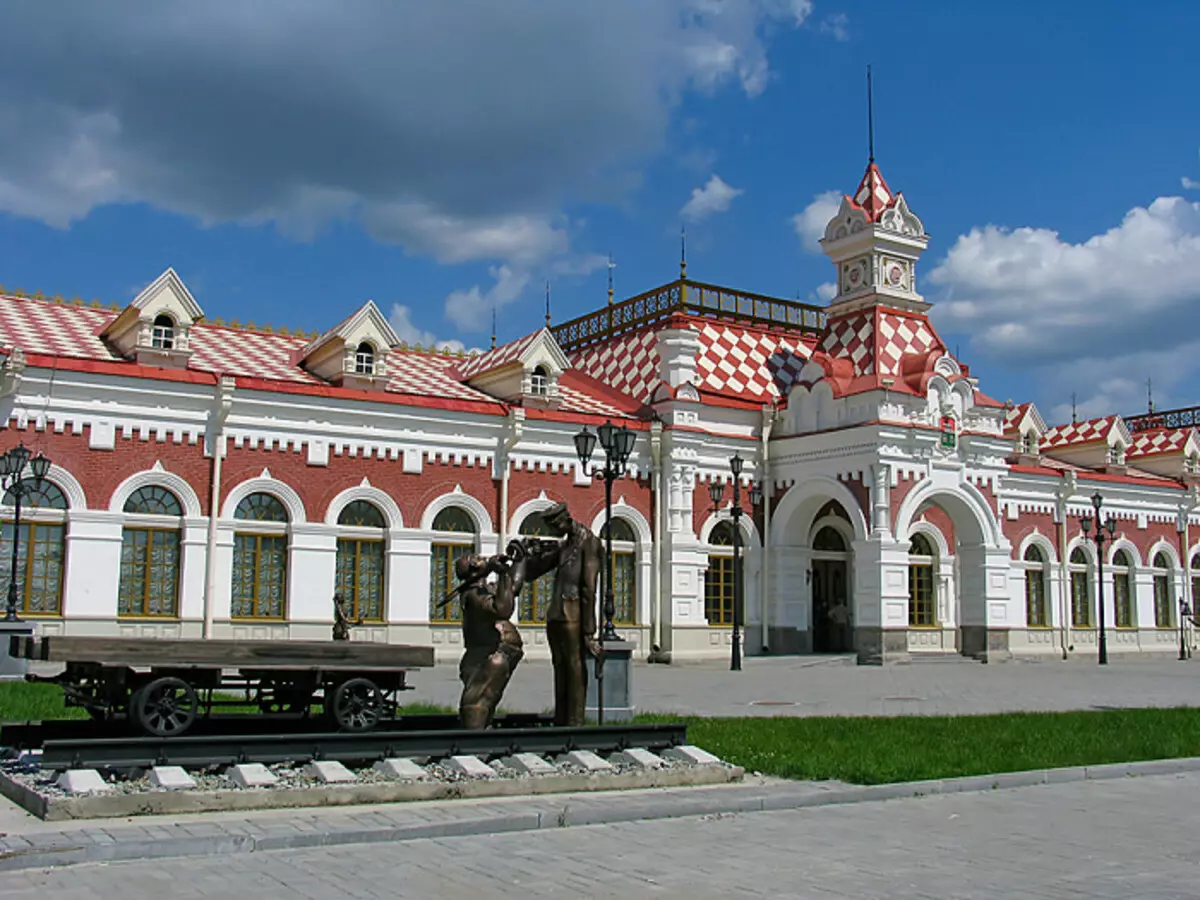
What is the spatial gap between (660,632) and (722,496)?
3823 millimetres

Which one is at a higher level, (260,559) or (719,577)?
(260,559)

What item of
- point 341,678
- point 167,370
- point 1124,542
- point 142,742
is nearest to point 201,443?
point 167,370

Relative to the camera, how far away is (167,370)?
24.0m

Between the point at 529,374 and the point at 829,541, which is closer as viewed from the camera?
the point at 529,374

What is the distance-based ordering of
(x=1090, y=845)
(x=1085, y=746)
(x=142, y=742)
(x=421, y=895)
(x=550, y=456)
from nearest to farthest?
(x=421, y=895)
(x=1090, y=845)
(x=142, y=742)
(x=1085, y=746)
(x=550, y=456)

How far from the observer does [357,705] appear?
456 inches

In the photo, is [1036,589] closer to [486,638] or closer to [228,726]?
[486,638]

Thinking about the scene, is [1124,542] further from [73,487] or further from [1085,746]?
[73,487]

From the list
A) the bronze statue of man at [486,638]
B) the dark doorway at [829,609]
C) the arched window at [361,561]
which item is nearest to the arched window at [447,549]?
the arched window at [361,561]

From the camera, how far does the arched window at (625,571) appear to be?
1152 inches

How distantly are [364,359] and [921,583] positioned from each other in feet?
51.3

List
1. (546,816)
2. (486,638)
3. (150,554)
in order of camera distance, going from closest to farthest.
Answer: (546,816) < (486,638) < (150,554)

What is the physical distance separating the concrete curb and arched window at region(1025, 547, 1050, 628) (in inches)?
962

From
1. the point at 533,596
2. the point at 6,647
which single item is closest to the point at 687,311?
the point at 533,596
